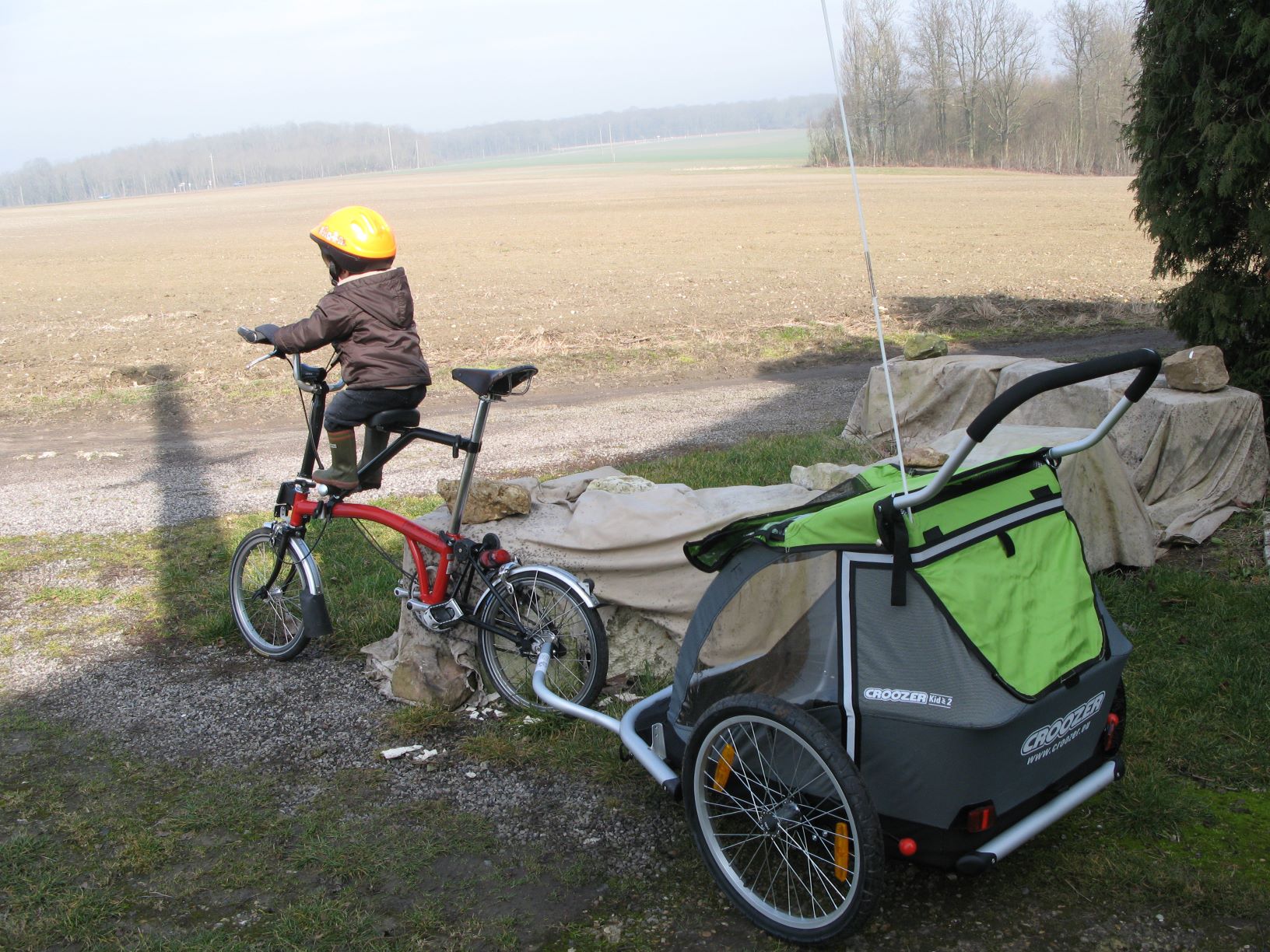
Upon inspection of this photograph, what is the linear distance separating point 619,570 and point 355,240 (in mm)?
1993

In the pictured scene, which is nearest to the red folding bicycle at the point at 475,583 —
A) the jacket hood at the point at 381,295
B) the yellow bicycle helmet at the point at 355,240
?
the jacket hood at the point at 381,295

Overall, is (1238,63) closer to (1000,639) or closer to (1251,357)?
(1251,357)

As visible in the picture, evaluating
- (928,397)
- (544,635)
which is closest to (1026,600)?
(544,635)

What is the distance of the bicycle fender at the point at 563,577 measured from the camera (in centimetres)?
459

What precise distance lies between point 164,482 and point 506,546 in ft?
17.7

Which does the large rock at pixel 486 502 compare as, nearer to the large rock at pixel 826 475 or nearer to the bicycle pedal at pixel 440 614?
the bicycle pedal at pixel 440 614

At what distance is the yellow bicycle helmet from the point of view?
497 cm

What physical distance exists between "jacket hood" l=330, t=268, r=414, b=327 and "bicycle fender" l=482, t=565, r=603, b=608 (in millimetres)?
1354

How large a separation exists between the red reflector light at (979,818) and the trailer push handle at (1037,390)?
2.78 feet

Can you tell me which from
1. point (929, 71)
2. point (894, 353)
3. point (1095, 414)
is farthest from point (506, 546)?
point (929, 71)

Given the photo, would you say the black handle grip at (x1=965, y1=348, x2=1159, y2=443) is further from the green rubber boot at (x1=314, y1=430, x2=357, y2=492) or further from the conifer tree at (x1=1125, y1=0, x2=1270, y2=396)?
the conifer tree at (x1=1125, y1=0, x2=1270, y2=396)

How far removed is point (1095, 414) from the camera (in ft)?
24.2

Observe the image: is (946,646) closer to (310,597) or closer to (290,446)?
(310,597)

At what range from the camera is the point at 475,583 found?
193 inches
